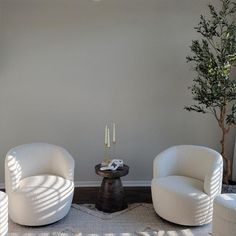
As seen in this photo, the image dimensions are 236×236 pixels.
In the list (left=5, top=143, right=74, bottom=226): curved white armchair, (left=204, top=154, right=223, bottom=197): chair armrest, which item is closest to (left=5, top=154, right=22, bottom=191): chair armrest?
(left=5, top=143, right=74, bottom=226): curved white armchair

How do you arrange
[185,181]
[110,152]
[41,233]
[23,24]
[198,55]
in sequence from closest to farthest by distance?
[41,233], [185,181], [198,55], [23,24], [110,152]

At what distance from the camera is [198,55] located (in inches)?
152

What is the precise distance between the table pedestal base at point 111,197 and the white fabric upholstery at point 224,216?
1.17 m

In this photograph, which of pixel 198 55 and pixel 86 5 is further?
pixel 86 5

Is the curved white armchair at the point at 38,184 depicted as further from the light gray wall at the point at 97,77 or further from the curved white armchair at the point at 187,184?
the curved white armchair at the point at 187,184

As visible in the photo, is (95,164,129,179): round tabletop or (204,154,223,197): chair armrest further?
(95,164,129,179): round tabletop

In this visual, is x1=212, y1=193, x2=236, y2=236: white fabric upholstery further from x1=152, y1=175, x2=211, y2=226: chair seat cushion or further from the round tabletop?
the round tabletop

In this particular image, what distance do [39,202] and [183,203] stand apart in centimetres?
137

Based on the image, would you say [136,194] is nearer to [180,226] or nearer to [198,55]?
[180,226]

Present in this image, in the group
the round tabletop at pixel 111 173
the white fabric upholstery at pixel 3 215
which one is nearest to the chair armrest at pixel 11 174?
the white fabric upholstery at pixel 3 215

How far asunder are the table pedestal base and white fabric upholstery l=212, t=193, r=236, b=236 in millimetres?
1166

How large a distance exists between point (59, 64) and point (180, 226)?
239cm

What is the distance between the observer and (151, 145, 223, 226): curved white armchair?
3.30 meters

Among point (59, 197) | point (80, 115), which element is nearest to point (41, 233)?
point (59, 197)
